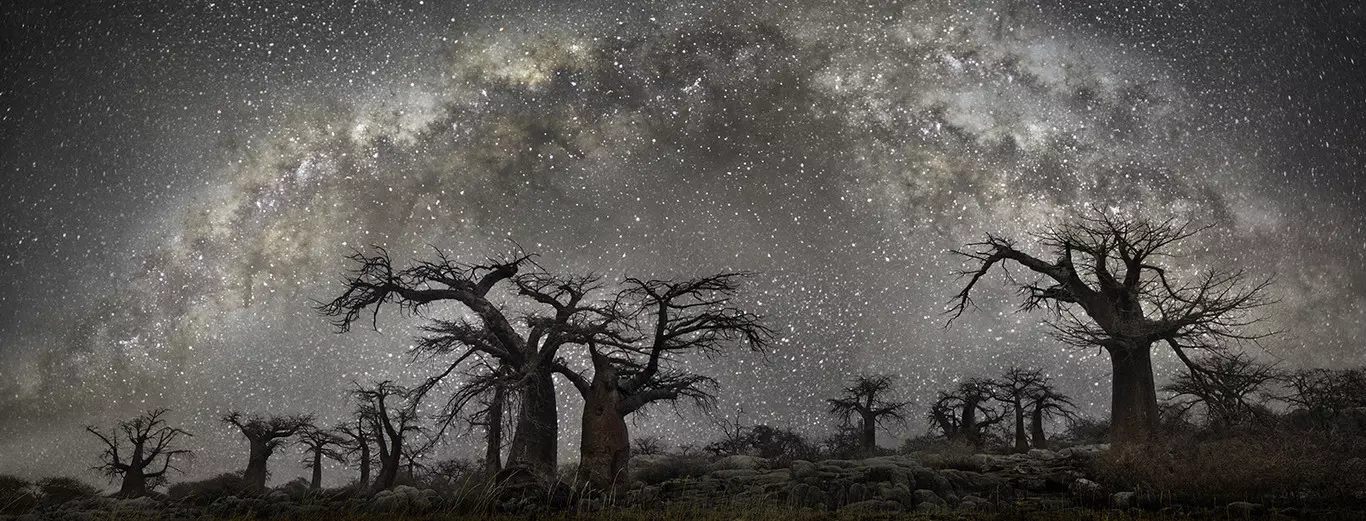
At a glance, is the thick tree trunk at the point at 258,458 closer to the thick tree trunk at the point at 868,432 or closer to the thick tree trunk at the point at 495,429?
the thick tree trunk at the point at 495,429

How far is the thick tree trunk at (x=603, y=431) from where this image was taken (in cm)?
1549

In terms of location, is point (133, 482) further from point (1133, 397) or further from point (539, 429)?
point (1133, 397)

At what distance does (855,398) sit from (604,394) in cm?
1262

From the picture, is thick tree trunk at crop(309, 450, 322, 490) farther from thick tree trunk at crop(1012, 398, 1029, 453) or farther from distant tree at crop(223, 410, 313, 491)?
thick tree trunk at crop(1012, 398, 1029, 453)

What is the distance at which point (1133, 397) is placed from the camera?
54.5ft

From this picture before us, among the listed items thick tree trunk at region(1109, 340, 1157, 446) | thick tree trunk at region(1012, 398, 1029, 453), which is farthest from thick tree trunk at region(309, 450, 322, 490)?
thick tree trunk at region(1109, 340, 1157, 446)

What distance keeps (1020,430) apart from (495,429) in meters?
16.4

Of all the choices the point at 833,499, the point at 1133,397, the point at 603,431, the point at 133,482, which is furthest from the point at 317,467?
the point at 1133,397

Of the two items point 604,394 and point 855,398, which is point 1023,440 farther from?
point 604,394

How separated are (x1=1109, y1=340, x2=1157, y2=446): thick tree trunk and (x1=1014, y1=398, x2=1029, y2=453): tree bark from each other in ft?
20.6

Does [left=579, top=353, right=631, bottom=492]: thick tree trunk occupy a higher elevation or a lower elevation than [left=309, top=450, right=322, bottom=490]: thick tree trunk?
higher

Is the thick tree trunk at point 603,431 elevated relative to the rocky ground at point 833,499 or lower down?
elevated

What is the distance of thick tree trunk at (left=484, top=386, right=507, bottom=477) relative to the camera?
14328 mm

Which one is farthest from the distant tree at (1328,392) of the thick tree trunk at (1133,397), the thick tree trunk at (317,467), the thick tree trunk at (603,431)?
the thick tree trunk at (317,467)
